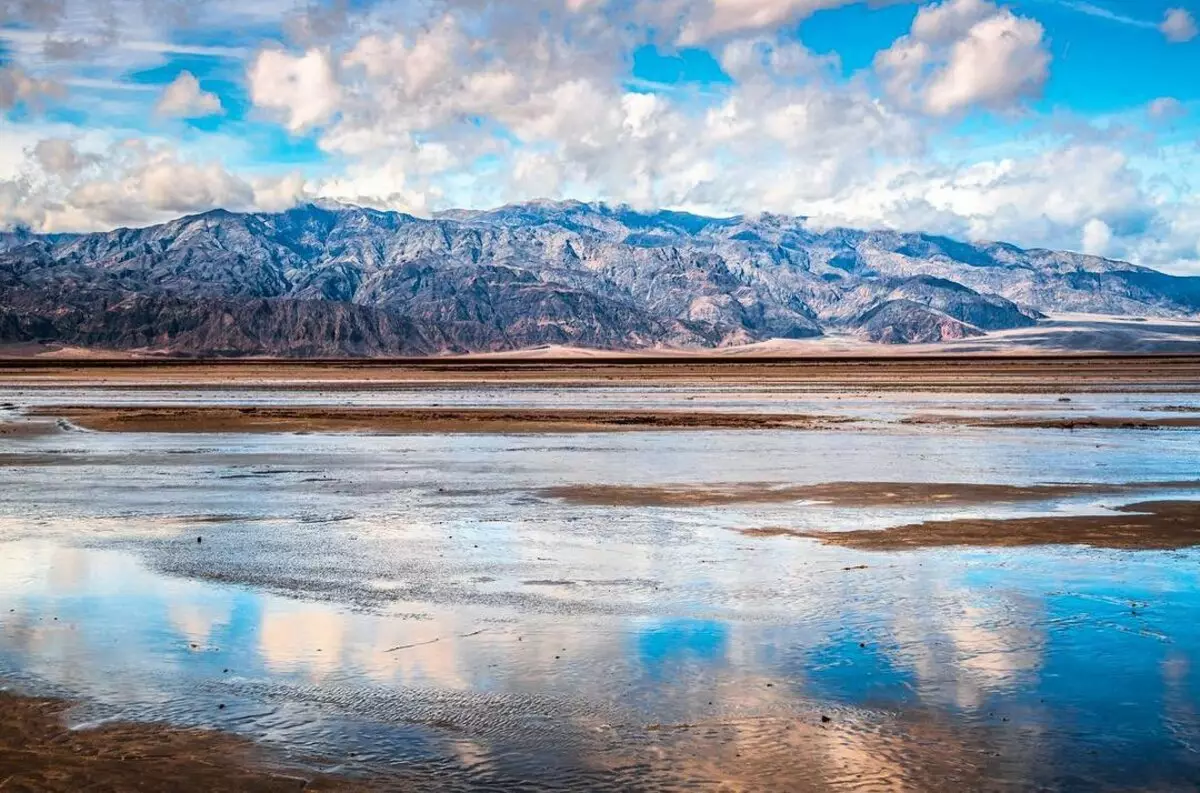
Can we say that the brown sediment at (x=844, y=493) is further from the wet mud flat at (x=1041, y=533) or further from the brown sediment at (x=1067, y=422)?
the brown sediment at (x=1067, y=422)

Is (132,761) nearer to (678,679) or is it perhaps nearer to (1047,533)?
(678,679)

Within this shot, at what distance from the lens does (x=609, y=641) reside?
1272 cm

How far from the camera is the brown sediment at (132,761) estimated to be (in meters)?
8.71

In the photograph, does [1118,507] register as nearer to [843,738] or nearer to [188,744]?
[843,738]

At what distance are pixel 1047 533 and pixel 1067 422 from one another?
30.2 metres

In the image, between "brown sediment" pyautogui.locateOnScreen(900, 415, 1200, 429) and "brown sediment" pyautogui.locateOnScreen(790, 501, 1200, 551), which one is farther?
"brown sediment" pyautogui.locateOnScreen(900, 415, 1200, 429)

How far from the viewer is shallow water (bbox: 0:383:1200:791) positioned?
30.7ft

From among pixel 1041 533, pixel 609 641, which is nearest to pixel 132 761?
pixel 609 641

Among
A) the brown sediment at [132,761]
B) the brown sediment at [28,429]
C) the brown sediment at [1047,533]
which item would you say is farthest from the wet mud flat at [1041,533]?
the brown sediment at [28,429]

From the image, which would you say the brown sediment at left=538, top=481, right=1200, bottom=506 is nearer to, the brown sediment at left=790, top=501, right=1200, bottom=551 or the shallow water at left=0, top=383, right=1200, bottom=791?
the shallow water at left=0, top=383, right=1200, bottom=791

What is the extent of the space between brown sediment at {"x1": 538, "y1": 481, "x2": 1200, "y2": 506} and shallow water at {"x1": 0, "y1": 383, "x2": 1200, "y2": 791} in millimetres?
1202

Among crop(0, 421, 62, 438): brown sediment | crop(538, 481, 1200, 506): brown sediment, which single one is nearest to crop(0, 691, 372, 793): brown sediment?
crop(538, 481, 1200, 506): brown sediment

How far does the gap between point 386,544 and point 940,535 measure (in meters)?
8.83

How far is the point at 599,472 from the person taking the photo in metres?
31.1
